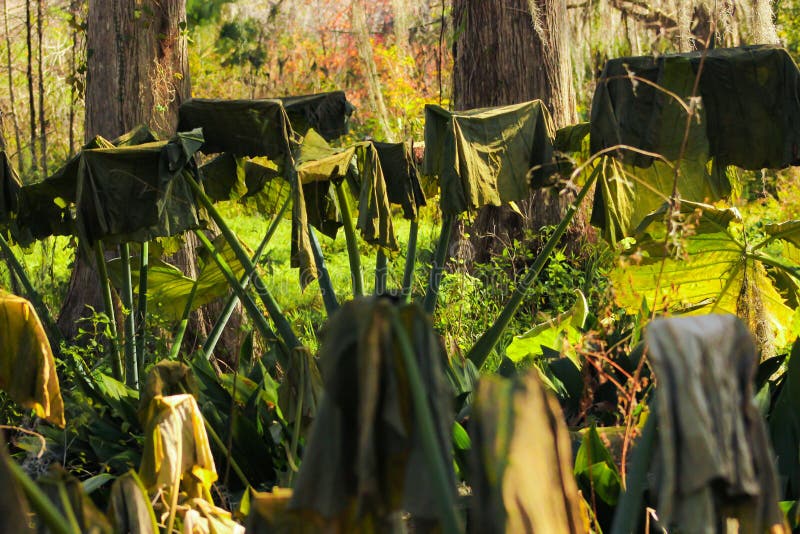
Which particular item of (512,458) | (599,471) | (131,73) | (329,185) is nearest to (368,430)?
(512,458)

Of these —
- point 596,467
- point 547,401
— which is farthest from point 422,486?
point 596,467

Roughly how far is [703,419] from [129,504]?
3.16ft

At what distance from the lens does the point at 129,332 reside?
430 cm

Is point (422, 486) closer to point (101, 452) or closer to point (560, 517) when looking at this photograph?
point (560, 517)

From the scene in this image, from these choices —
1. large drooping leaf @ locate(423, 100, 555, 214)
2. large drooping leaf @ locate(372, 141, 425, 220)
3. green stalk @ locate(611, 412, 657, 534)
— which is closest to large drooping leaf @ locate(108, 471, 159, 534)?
green stalk @ locate(611, 412, 657, 534)

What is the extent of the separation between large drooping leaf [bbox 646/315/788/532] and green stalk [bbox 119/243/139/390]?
11.3ft

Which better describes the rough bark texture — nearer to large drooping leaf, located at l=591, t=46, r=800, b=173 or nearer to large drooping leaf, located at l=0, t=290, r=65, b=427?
large drooping leaf, located at l=591, t=46, r=800, b=173

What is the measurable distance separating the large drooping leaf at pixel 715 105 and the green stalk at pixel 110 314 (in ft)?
6.90

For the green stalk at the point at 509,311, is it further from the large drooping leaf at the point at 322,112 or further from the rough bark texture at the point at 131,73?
the rough bark texture at the point at 131,73

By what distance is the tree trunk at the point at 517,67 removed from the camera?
6.68 meters

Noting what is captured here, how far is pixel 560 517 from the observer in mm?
1302

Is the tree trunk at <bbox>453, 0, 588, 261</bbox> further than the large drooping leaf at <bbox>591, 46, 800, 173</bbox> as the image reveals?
Yes

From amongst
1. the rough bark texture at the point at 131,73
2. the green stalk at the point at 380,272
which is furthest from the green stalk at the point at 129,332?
the rough bark texture at the point at 131,73

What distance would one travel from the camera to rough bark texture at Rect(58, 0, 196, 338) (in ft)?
19.4
